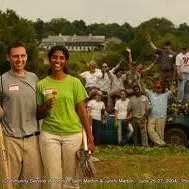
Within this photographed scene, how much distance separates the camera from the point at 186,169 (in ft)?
43.7

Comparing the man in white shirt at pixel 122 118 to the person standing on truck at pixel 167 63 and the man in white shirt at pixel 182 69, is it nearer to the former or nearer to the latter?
the man in white shirt at pixel 182 69

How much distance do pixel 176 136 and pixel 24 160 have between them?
9562mm

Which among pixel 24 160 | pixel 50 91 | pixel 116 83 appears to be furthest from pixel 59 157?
pixel 116 83

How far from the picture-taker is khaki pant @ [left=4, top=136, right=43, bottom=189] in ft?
24.5

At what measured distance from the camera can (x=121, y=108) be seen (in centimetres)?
1670

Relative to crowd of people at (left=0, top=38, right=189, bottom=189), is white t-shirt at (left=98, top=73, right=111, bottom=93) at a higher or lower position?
lower

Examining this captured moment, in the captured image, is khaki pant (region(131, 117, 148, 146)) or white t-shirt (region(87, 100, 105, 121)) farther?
white t-shirt (region(87, 100, 105, 121))

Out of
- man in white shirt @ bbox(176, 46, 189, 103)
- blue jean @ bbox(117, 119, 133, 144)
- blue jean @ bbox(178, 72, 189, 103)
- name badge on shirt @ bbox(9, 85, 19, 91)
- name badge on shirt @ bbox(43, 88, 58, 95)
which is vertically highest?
name badge on shirt @ bbox(9, 85, 19, 91)

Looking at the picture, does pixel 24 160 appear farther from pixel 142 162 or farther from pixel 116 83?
pixel 116 83

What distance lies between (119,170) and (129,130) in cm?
358

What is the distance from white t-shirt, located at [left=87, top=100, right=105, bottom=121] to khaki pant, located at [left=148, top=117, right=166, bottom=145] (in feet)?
3.90

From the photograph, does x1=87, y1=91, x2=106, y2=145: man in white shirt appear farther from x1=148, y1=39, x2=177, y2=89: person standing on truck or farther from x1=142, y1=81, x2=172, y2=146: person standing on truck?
x1=148, y1=39, x2=177, y2=89: person standing on truck

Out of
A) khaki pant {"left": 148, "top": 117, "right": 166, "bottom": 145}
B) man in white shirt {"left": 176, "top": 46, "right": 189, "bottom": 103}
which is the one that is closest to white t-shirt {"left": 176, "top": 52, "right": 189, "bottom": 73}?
man in white shirt {"left": 176, "top": 46, "right": 189, "bottom": 103}

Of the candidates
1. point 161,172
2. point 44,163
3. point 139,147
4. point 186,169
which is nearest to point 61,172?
point 44,163
